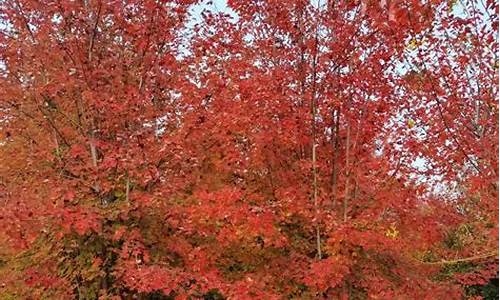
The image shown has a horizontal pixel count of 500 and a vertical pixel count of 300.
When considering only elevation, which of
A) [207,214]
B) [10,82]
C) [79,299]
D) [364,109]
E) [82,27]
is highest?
[82,27]

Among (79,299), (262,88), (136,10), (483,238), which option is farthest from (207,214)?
(483,238)

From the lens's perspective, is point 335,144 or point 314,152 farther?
point 335,144

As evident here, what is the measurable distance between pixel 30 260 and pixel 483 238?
701 cm

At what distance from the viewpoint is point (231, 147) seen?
22.4ft

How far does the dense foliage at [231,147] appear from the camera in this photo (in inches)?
253

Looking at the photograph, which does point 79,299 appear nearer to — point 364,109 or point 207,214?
point 207,214

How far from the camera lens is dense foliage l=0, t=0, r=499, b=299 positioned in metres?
6.42

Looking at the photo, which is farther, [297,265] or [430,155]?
[430,155]

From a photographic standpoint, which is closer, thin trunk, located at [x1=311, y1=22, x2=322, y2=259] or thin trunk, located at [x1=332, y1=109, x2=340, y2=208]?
thin trunk, located at [x1=311, y1=22, x2=322, y2=259]

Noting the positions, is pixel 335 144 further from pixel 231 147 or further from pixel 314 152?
pixel 231 147

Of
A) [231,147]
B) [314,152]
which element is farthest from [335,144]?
[231,147]

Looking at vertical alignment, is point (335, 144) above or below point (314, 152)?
above

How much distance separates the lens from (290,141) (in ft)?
22.0

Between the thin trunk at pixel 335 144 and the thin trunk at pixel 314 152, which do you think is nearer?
the thin trunk at pixel 314 152
